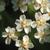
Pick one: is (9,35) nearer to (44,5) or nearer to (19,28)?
(19,28)

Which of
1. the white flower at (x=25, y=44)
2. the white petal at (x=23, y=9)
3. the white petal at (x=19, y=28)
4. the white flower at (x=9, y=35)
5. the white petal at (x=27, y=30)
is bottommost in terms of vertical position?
the white flower at (x=25, y=44)

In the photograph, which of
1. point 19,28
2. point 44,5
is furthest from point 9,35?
point 44,5

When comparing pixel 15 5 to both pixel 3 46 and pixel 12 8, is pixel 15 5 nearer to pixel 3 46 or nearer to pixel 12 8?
pixel 12 8

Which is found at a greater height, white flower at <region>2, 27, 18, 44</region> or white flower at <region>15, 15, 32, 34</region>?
white flower at <region>15, 15, 32, 34</region>

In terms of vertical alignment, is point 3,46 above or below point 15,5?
below

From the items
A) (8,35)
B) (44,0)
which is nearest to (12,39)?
(8,35)
